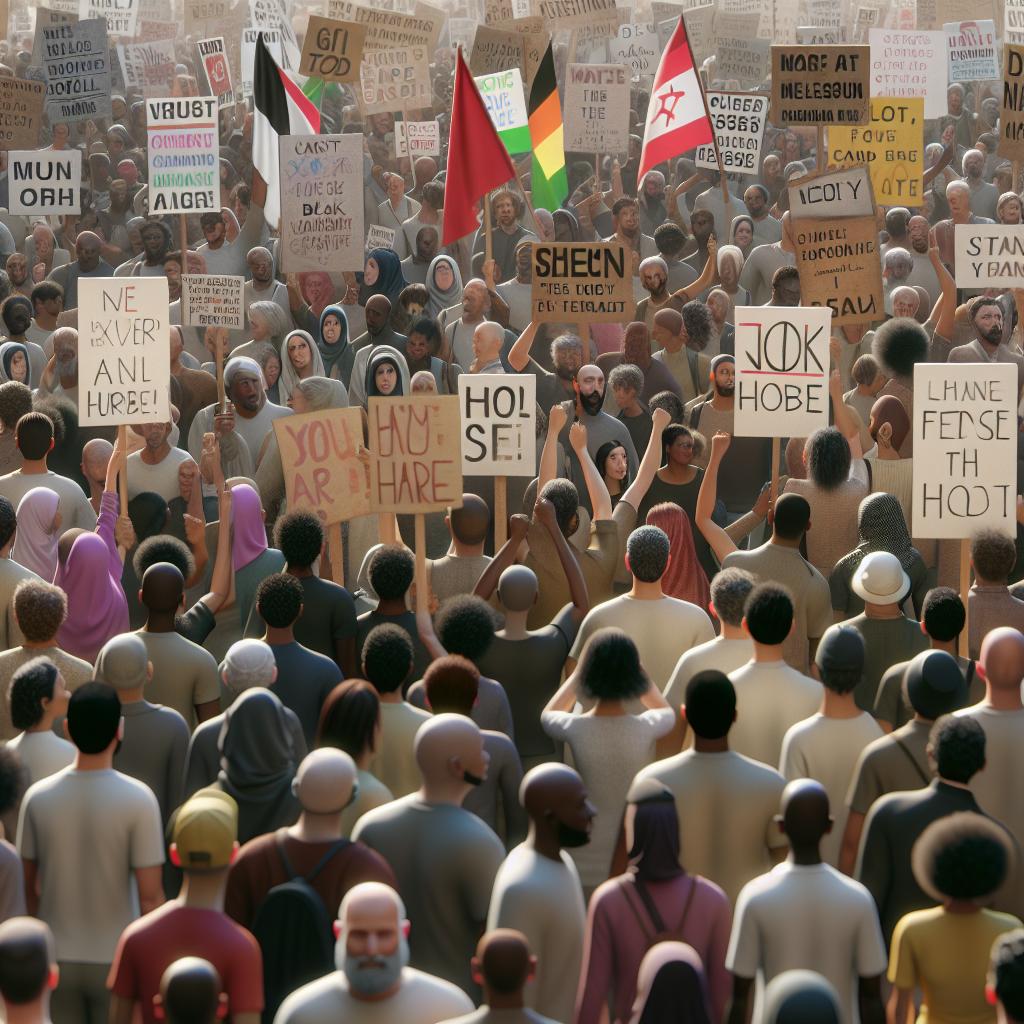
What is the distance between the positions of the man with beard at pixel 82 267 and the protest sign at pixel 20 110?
1568 millimetres

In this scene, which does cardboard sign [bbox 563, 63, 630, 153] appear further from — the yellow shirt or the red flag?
the yellow shirt

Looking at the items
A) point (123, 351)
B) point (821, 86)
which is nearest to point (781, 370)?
point (123, 351)

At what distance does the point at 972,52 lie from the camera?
2469cm

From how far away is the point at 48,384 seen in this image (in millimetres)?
12055

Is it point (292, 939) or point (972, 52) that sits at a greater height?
point (972, 52)

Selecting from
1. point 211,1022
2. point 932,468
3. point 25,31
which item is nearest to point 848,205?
point 932,468

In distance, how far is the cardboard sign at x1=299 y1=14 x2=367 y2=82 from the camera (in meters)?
16.9

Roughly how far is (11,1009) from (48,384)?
8175 millimetres

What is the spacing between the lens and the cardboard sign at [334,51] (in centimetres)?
1689

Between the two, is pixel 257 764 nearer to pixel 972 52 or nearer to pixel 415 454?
pixel 415 454

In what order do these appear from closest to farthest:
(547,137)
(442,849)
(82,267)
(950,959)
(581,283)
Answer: (950,959), (442,849), (581,283), (82,267), (547,137)

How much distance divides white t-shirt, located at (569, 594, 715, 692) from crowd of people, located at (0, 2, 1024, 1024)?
0.04 feet

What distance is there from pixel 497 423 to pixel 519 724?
8.63ft

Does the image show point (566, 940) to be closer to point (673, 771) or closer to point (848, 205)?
point (673, 771)
